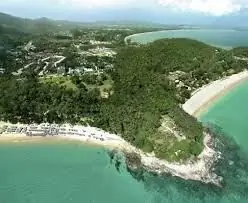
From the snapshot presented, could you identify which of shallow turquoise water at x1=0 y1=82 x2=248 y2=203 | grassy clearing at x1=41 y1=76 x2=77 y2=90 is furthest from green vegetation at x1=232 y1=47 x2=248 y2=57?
shallow turquoise water at x1=0 y1=82 x2=248 y2=203

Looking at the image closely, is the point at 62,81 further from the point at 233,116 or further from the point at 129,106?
the point at 233,116

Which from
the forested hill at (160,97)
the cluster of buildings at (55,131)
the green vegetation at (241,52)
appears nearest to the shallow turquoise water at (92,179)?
the cluster of buildings at (55,131)

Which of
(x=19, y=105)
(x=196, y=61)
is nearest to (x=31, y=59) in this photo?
(x=196, y=61)

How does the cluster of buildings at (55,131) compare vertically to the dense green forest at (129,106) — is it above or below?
below

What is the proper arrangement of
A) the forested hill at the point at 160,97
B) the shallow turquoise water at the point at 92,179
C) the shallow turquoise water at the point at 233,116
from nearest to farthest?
the shallow turquoise water at the point at 92,179 → the forested hill at the point at 160,97 → the shallow turquoise water at the point at 233,116

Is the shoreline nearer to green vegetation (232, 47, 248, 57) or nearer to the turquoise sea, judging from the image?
the turquoise sea

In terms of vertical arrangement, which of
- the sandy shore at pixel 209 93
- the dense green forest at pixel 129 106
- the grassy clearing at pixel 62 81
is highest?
the dense green forest at pixel 129 106

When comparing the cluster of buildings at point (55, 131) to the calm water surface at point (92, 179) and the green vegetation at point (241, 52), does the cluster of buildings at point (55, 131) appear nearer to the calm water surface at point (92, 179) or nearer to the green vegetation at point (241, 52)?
the calm water surface at point (92, 179)
